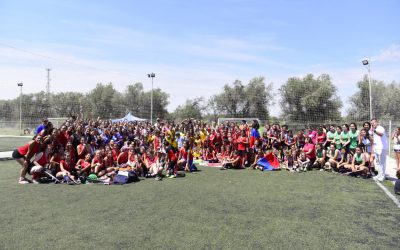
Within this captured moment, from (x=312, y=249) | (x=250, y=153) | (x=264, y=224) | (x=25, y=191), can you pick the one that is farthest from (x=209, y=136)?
(x=312, y=249)

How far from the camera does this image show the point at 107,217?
532 cm

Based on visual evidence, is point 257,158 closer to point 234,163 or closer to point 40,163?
point 234,163

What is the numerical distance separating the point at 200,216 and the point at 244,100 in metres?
32.1

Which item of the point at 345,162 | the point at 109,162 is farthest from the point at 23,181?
the point at 345,162

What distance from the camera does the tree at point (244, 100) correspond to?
32.5 meters

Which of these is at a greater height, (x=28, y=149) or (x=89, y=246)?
(x=28, y=149)

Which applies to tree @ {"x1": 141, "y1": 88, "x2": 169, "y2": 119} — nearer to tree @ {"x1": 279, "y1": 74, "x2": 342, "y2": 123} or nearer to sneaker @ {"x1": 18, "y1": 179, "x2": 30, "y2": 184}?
tree @ {"x1": 279, "y1": 74, "x2": 342, "y2": 123}

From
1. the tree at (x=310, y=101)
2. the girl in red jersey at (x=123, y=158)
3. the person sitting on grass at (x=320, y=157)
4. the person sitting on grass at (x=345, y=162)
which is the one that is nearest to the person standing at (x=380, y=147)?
the person sitting on grass at (x=345, y=162)

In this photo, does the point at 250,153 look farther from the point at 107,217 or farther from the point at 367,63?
the point at 367,63

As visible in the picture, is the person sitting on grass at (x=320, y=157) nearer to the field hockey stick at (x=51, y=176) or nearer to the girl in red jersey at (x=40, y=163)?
the field hockey stick at (x=51, y=176)

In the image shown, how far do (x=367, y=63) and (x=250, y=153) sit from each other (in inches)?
406

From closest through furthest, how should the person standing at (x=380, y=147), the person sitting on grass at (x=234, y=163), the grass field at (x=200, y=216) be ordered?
the grass field at (x=200, y=216), the person standing at (x=380, y=147), the person sitting on grass at (x=234, y=163)

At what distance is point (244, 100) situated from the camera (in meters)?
36.6

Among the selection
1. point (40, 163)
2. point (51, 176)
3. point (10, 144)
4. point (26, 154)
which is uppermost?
point (26, 154)
